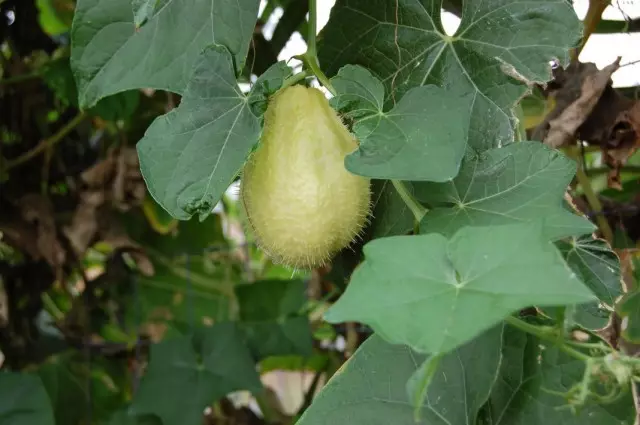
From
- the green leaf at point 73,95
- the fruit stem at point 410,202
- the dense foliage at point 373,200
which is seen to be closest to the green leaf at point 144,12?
the dense foliage at point 373,200

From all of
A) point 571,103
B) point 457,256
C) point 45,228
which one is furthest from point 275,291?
point 457,256

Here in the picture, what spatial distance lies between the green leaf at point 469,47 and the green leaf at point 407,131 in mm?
89

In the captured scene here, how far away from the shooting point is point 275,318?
118 centimetres

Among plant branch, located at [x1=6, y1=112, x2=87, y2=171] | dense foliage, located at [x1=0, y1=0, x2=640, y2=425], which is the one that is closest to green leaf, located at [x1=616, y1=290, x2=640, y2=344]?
dense foliage, located at [x1=0, y1=0, x2=640, y2=425]

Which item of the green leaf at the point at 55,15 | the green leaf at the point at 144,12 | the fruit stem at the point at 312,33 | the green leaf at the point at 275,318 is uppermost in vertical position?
the green leaf at the point at 144,12

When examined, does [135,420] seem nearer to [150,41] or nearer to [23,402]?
[23,402]

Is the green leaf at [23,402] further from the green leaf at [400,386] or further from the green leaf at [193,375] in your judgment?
the green leaf at [400,386]

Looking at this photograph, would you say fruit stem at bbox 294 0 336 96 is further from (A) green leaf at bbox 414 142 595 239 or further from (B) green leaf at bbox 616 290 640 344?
(B) green leaf at bbox 616 290 640 344

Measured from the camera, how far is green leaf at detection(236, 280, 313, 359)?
113cm

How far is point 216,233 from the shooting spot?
1.42 meters

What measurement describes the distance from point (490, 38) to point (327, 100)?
156mm

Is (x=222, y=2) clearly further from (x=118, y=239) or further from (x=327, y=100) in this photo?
(x=118, y=239)

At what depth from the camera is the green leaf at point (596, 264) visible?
636 mm

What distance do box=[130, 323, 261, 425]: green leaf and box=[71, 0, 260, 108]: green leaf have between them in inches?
21.0
